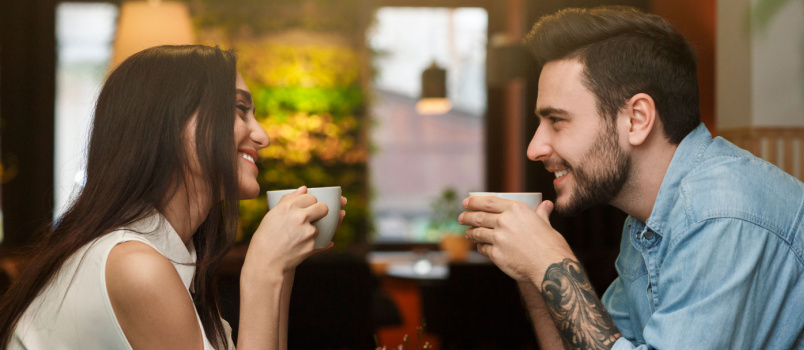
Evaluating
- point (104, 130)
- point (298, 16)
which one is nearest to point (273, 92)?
point (298, 16)

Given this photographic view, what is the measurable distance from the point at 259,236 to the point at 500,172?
22.2ft

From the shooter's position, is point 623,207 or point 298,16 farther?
point 298,16

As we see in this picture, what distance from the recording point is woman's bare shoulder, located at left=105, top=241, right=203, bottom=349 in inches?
39.1

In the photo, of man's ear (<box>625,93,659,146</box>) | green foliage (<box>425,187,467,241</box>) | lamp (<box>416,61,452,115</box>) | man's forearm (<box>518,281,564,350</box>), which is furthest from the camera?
green foliage (<box>425,187,467,241</box>)

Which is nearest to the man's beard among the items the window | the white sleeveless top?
the white sleeveless top

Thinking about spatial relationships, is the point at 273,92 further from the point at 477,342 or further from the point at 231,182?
the point at 231,182

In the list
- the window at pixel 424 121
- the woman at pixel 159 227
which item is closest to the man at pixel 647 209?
the woman at pixel 159 227

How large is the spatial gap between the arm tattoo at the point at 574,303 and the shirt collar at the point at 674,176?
8.1 inches

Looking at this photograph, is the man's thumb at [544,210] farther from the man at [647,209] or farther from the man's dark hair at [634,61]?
the man's dark hair at [634,61]

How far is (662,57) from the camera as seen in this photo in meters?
1.28

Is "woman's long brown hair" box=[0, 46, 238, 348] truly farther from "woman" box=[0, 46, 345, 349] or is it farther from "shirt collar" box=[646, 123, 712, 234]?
"shirt collar" box=[646, 123, 712, 234]

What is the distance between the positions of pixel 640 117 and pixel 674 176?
143 millimetres

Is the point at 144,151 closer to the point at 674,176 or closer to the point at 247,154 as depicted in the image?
the point at 247,154

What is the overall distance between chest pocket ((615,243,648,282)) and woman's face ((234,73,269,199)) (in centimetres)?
81
